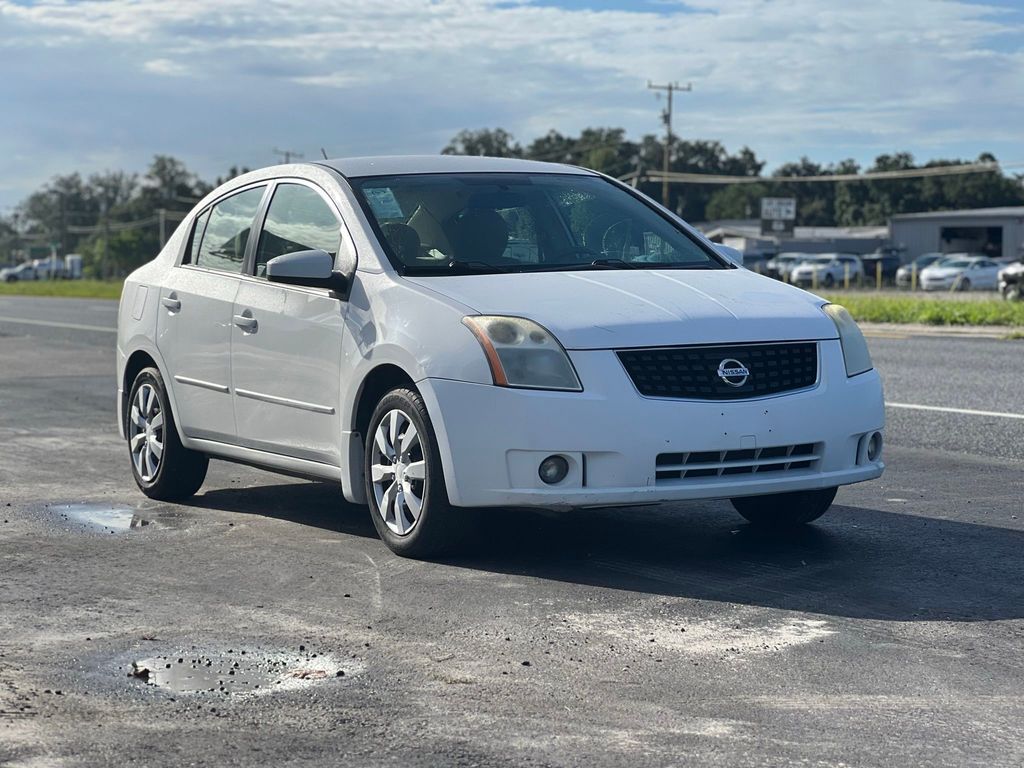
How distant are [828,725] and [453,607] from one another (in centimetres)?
179

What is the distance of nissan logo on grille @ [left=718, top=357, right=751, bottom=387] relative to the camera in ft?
20.4

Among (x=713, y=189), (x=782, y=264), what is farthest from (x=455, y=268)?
(x=713, y=189)

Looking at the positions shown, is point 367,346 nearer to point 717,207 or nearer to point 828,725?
point 828,725

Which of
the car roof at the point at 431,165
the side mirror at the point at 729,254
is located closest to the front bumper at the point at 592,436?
the side mirror at the point at 729,254

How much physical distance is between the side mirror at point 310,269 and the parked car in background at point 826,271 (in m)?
56.0

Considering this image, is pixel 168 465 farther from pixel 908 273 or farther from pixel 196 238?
pixel 908 273

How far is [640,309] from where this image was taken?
20.7 feet

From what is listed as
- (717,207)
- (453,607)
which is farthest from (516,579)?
(717,207)

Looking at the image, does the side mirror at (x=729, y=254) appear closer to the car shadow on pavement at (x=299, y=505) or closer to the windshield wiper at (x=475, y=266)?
the windshield wiper at (x=475, y=266)

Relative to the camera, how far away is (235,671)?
479cm

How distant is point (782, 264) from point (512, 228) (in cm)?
6406

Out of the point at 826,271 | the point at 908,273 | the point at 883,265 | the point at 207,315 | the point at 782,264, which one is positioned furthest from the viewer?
the point at 883,265

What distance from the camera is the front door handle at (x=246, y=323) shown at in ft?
24.6

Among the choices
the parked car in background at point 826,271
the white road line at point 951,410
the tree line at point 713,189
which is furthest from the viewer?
the tree line at point 713,189
